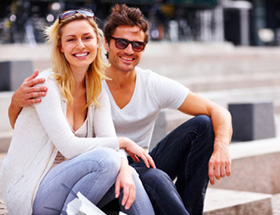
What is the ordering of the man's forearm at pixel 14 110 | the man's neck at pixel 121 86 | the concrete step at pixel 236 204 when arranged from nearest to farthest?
the man's forearm at pixel 14 110, the man's neck at pixel 121 86, the concrete step at pixel 236 204

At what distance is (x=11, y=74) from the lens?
259 inches

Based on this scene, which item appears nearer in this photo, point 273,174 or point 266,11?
point 273,174

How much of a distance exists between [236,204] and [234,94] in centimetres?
431

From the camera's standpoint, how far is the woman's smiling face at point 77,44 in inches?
124

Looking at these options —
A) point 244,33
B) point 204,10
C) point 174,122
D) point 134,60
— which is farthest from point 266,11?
point 134,60

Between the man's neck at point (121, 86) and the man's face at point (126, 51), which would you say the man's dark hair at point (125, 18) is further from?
the man's neck at point (121, 86)

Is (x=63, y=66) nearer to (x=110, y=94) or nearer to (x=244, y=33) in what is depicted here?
(x=110, y=94)

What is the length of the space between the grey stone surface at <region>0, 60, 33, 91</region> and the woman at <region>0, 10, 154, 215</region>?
3.51 meters

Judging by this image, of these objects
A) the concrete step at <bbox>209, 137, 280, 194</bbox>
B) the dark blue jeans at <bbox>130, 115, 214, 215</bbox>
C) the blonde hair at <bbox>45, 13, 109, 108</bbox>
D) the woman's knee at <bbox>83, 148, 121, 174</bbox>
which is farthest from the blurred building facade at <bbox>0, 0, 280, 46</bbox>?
the woman's knee at <bbox>83, 148, 121, 174</bbox>

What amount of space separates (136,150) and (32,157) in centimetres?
60

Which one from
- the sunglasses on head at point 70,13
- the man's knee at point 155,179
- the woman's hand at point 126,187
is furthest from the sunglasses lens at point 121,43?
the woman's hand at point 126,187

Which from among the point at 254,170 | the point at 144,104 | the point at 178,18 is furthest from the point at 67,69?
the point at 178,18

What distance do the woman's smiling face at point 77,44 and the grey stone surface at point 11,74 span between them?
354cm

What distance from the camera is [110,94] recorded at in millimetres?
3666
